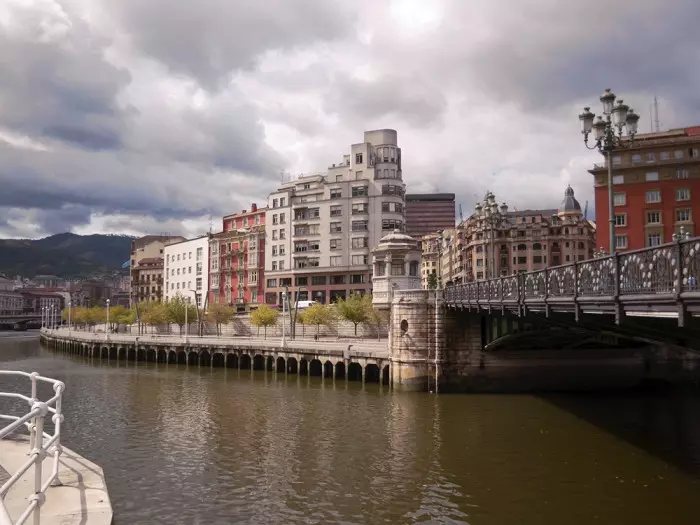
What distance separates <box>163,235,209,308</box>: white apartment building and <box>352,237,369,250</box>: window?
135ft

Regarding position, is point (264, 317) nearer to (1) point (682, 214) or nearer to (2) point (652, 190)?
(2) point (652, 190)

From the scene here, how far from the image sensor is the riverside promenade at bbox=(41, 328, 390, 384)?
2024 inches

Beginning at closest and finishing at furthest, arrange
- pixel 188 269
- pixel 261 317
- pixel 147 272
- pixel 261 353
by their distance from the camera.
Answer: pixel 261 353 → pixel 261 317 → pixel 188 269 → pixel 147 272

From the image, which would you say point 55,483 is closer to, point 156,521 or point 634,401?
point 156,521

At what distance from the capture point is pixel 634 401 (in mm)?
39875

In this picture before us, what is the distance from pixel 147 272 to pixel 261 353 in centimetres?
11536

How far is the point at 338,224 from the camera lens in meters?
104

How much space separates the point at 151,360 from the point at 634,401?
2326 inches

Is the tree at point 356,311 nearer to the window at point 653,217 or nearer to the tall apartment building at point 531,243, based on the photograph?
the window at point 653,217

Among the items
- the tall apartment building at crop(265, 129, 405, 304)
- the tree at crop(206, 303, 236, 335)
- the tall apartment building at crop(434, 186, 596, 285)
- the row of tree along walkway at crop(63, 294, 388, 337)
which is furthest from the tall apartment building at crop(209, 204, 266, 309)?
the tall apartment building at crop(434, 186, 596, 285)

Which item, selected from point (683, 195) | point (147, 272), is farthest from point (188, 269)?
point (683, 195)

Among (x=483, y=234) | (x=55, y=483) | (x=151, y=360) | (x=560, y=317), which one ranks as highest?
(x=483, y=234)

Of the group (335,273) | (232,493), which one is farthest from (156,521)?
(335,273)

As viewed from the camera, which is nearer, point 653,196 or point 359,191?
point 653,196
